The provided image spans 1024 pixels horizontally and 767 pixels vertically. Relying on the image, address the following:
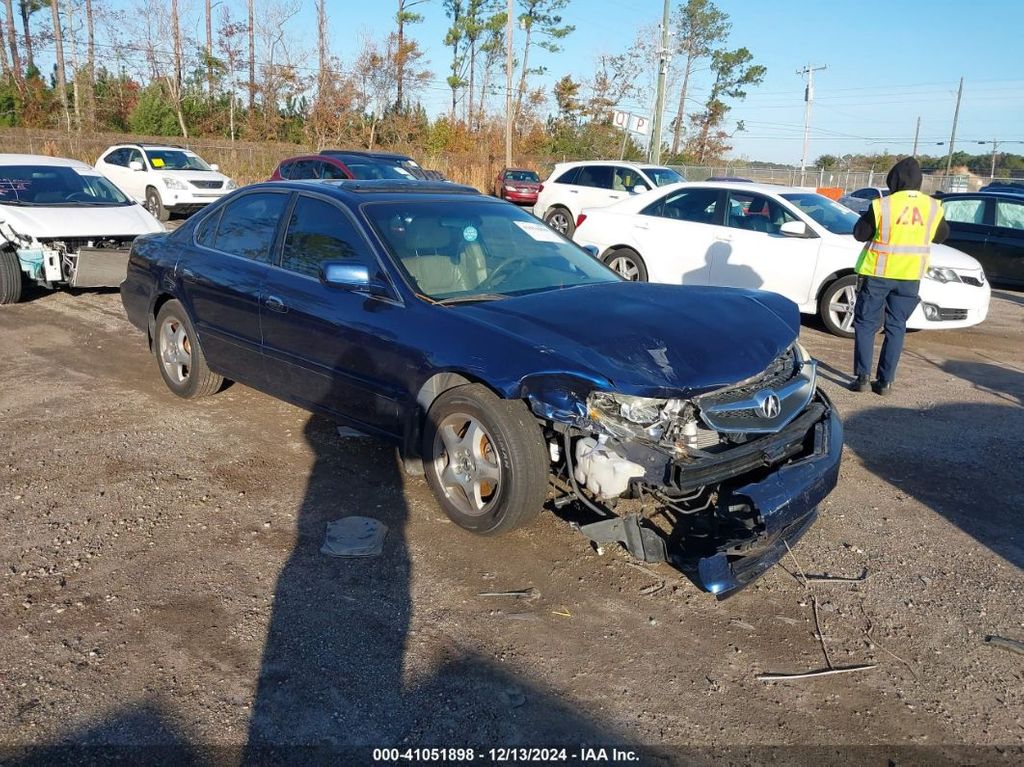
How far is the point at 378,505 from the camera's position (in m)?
4.22

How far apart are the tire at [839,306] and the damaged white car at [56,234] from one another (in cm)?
744

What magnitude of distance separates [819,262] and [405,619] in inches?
274

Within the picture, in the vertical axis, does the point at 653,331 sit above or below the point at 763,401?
above

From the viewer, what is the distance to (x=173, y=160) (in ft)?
60.5

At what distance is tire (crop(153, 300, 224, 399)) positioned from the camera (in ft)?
18.3

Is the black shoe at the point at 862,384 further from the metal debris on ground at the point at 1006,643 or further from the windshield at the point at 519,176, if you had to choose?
the windshield at the point at 519,176

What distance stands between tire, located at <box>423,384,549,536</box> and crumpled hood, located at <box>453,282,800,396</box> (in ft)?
1.10

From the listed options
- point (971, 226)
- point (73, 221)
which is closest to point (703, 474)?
point (73, 221)

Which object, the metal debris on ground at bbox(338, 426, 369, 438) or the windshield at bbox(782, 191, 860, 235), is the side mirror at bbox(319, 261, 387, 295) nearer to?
the metal debris on ground at bbox(338, 426, 369, 438)

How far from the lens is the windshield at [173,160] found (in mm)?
18062

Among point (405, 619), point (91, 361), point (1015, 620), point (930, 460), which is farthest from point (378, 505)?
point (91, 361)

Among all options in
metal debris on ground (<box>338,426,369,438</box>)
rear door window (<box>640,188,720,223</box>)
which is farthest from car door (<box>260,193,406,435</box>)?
rear door window (<box>640,188,720,223</box>)

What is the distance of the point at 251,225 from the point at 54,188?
222 inches

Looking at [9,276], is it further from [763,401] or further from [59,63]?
[59,63]
